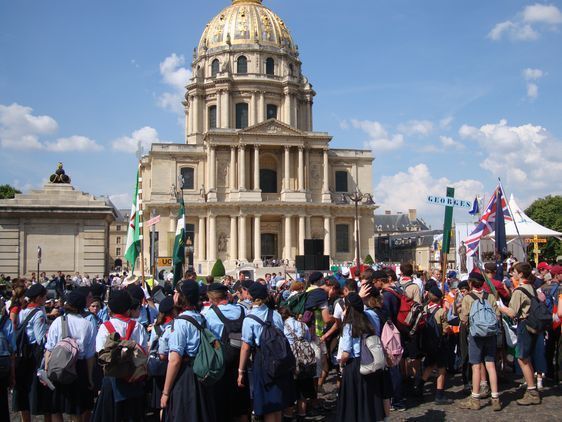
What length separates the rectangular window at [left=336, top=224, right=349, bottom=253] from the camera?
55.4 m

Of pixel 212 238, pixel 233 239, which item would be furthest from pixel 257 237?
pixel 212 238

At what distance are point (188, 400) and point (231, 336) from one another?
3.58 feet

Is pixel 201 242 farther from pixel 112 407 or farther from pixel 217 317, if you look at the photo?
pixel 112 407

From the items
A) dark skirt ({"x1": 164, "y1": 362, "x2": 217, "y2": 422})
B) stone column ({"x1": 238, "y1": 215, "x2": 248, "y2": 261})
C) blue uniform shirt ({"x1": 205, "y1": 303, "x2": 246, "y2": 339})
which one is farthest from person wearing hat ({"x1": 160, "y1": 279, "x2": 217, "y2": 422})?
stone column ({"x1": 238, "y1": 215, "x2": 248, "y2": 261})

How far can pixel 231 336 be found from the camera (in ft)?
22.4

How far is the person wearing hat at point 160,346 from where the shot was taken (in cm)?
632

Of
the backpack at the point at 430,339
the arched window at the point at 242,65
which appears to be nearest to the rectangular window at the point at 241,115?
the arched window at the point at 242,65

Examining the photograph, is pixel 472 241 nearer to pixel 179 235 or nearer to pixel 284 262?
pixel 179 235

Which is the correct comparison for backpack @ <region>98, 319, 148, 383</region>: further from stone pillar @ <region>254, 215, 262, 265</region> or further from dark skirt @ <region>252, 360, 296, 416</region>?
stone pillar @ <region>254, 215, 262, 265</region>

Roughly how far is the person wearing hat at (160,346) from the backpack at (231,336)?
1.96ft

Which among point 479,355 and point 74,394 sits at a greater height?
point 479,355

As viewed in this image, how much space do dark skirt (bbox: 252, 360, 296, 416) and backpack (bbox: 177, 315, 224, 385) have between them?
0.80 meters

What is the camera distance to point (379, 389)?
6777mm

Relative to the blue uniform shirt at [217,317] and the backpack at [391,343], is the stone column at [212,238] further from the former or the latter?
the blue uniform shirt at [217,317]
